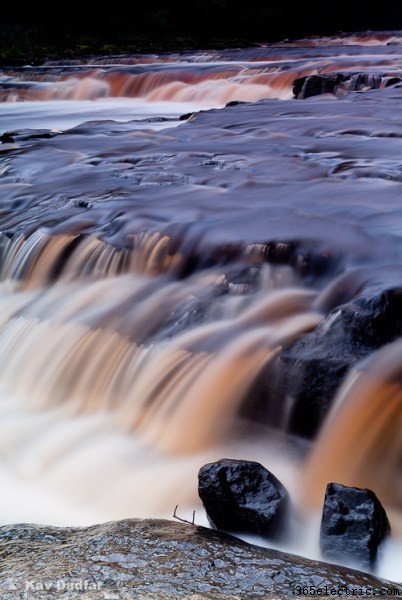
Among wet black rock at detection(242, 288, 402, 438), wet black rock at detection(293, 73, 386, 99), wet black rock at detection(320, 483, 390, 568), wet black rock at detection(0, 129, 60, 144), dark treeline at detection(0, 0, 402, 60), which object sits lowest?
wet black rock at detection(320, 483, 390, 568)

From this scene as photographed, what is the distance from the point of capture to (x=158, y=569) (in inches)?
95.6

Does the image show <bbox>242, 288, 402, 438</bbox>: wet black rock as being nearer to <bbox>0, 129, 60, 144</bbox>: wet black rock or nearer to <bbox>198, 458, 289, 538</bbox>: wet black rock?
<bbox>198, 458, 289, 538</bbox>: wet black rock

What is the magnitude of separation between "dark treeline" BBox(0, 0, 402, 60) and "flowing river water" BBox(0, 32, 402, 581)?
67.2 ft

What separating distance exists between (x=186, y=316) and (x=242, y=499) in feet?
6.06

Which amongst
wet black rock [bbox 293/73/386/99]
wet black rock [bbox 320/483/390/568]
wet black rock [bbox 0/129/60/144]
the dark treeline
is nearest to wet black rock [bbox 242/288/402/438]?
wet black rock [bbox 320/483/390/568]

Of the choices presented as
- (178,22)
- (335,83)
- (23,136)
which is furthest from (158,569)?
(178,22)

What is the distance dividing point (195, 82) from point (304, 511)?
15.3m

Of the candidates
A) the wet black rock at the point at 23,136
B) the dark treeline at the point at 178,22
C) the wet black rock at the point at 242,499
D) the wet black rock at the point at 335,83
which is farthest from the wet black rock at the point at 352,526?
the dark treeline at the point at 178,22

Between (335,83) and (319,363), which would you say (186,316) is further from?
(335,83)

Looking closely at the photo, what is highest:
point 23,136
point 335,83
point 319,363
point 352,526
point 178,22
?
point 178,22

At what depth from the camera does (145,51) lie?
25828 millimetres

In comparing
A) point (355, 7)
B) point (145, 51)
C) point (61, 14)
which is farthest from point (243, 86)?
point (355, 7)

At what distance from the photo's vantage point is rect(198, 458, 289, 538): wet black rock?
9.55 feet

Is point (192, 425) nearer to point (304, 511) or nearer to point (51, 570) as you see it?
point (304, 511)
